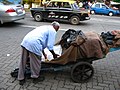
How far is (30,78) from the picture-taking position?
15.9ft

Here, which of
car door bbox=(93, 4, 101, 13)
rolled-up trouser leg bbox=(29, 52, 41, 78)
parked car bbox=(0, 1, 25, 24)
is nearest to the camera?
rolled-up trouser leg bbox=(29, 52, 41, 78)

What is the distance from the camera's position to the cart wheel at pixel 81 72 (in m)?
4.69

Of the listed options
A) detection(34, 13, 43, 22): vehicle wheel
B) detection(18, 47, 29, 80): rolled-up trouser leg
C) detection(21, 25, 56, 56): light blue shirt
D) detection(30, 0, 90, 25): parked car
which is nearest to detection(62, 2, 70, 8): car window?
detection(30, 0, 90, 25): parked car

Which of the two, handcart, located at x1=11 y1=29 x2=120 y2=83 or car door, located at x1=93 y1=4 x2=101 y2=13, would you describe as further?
car door, located at x1=93 y1=4 x2=101 y2=13

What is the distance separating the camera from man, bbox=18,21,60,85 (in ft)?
14.2

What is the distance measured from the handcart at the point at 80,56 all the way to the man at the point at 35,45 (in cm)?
26

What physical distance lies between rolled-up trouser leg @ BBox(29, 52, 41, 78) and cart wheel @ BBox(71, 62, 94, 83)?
2.62 feet

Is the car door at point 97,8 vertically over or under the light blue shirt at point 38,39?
under

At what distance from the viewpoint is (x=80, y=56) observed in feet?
15.3

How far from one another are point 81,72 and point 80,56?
396 mm

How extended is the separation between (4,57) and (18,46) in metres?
1.45

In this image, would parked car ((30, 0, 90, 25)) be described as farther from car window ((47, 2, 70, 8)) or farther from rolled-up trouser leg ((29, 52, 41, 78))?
rolled-up trouser leg ((29, 52, 41, 78))

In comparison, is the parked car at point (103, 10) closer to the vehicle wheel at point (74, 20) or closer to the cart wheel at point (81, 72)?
the vehicle wheel at point (74, 20)

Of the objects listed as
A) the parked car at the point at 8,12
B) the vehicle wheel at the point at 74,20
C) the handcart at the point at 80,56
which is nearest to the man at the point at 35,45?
the handcart at the point at 80,56
